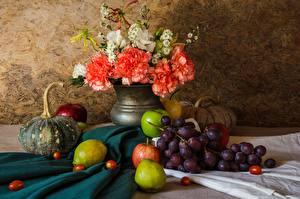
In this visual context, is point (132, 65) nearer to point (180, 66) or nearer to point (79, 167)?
point (180, 66)

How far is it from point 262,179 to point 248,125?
1016 millimetres

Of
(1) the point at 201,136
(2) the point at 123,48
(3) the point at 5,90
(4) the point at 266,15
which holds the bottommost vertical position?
(1) the point at 201,136

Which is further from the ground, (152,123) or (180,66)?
(180,66)

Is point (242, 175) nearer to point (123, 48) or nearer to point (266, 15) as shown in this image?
point (123, 48)

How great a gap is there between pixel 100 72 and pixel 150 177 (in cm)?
53

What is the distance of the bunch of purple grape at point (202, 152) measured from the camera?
110 cm

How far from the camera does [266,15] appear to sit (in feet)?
6.34

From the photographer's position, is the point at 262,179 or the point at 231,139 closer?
Result: the point at 262,179

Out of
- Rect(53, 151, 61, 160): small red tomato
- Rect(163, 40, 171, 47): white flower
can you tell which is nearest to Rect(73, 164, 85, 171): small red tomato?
Rect(53, 151, 61, 160): small red tomato

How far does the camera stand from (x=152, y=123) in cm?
129

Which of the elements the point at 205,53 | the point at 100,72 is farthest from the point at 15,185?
the point at 205,53

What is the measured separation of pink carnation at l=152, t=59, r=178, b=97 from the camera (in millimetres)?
1379

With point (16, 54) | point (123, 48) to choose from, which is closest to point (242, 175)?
point (123, 48)

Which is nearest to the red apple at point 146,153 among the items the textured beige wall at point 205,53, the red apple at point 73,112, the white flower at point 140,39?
the white flower at point 140,39
